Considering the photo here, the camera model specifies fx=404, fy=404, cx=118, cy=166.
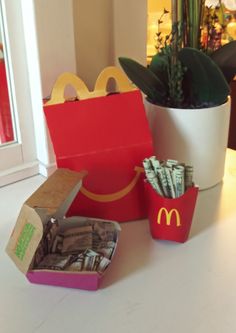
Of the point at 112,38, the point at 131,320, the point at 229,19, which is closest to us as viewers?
the point at 131,320

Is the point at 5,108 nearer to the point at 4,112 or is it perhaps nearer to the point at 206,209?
the point at 4,112

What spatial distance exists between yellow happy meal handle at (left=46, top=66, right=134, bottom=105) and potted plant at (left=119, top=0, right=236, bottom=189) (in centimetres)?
2

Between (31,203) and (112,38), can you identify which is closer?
(31,203)

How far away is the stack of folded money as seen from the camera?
0.63 m

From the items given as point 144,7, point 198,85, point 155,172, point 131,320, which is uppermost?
point 144,7

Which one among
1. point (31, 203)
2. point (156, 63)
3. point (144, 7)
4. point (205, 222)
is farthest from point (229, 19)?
point (31, 203)

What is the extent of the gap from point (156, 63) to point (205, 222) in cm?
35

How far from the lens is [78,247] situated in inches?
26.8

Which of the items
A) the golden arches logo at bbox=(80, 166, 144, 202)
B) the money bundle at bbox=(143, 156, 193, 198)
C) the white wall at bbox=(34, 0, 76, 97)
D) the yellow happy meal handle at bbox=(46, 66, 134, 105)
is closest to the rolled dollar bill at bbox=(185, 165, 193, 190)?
the money bundle at bbox=(143, 156, 193, 198)

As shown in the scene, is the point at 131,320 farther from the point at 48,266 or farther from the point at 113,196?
the point at 113,196

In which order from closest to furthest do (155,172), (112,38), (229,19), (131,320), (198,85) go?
(131,320), (155,172), (198,85), (112,38), (229,19)

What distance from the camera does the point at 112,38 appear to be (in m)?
0.98

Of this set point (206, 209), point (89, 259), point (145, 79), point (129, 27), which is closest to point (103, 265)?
point (89, 259)

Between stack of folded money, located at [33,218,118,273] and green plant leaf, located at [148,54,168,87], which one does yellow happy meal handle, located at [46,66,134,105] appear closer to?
green plant leaf, located at [148,54,168,87]
